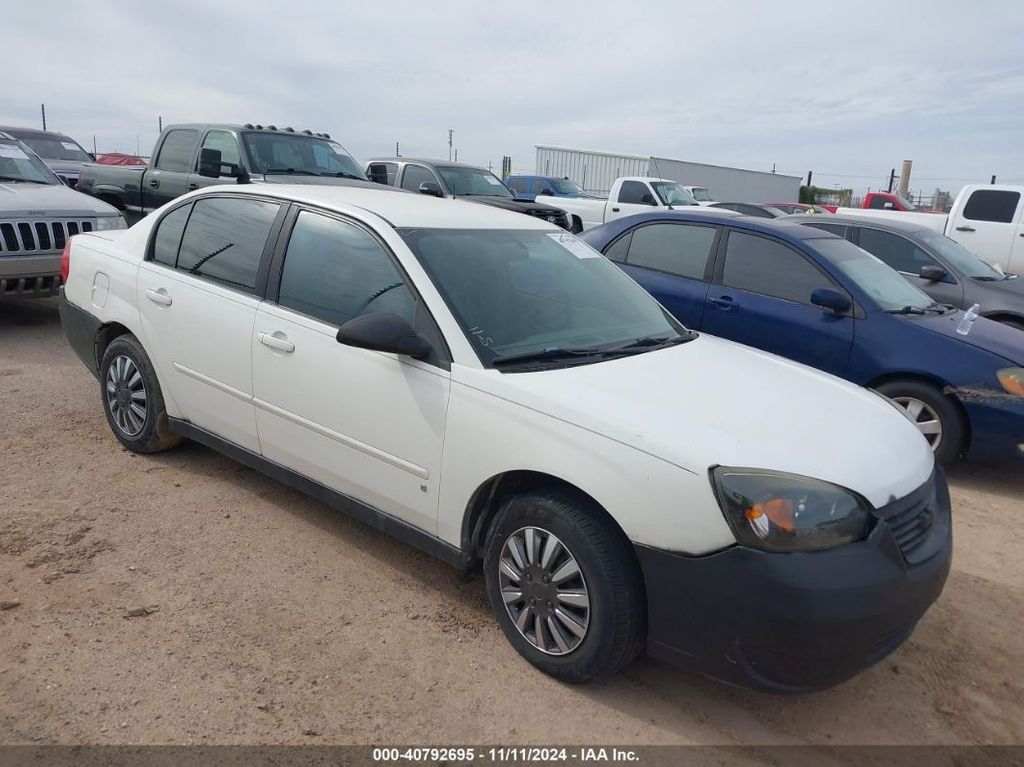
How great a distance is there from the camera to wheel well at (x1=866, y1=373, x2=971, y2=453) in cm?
525

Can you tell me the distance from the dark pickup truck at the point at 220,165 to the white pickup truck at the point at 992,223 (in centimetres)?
803

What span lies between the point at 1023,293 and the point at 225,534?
7.60 metres

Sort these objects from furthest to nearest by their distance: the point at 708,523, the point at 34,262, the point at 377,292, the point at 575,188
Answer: the point at 575,188
the point at 34,262
the point at 377,292
the point at 708,523

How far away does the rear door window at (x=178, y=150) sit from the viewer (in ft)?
30.5

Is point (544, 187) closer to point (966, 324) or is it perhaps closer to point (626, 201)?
point (626, 201)

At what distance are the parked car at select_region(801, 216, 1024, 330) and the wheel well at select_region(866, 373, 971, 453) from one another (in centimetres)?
247

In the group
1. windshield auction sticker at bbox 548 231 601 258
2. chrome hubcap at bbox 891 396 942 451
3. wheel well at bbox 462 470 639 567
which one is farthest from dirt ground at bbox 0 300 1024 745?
windshield auction sticker at bbox 548 231 601 258

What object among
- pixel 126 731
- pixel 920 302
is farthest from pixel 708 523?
pixel 920 302

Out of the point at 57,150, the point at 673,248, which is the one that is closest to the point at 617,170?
the point at 57,150

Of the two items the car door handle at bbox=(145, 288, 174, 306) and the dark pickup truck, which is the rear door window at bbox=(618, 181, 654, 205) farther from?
the car door handle at bbox=(145, 288, 174, 306)

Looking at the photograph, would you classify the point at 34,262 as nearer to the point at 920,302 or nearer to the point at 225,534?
the point at 225,534

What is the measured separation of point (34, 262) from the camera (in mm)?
7344

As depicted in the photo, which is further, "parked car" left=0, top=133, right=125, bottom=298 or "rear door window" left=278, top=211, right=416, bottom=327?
"parked car" left=0, top=133, right=125, bottom=298

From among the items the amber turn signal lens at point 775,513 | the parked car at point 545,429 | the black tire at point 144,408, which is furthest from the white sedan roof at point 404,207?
the amber turn signal lens at point 775,513
